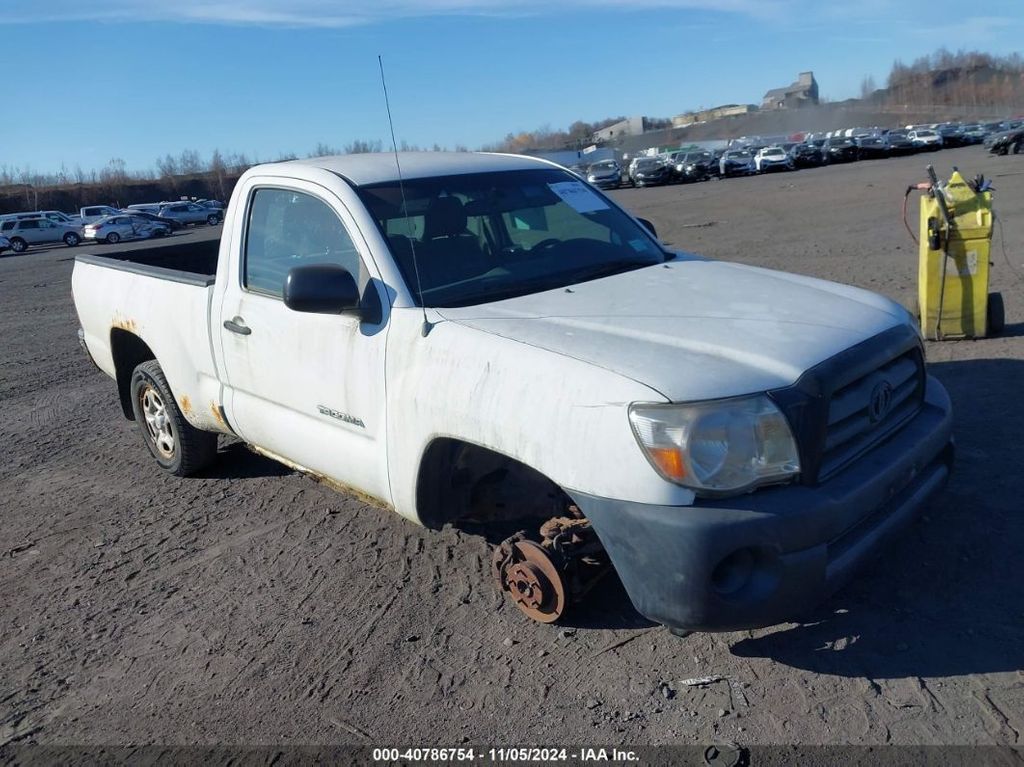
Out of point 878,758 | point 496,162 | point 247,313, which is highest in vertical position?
point 496,162

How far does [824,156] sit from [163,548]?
54.7 metres

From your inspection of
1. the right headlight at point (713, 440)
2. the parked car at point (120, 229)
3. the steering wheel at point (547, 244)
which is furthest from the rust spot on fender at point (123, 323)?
the parked car at point (120, 229)

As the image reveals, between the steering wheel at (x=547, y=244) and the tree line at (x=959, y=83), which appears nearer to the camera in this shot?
the steering wheel at (x=547, y=244)

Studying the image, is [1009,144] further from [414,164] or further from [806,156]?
[414,164]

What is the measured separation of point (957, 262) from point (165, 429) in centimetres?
596

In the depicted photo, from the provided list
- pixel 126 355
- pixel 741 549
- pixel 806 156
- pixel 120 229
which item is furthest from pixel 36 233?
pixel 741 549

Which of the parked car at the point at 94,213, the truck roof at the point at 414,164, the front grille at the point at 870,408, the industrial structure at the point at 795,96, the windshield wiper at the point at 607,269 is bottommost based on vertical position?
the front grille at the point at 870,408

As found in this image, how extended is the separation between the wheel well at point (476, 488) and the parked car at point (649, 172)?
48.6 meters

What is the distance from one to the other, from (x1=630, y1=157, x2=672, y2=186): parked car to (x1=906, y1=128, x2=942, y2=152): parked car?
677 inches

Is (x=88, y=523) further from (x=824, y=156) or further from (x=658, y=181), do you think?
(x=824, y=156)

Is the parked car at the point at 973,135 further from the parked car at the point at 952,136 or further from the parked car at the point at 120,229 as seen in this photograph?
the parked car at the point at 120,229

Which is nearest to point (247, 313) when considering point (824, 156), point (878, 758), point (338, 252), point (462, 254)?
point (338, 252)

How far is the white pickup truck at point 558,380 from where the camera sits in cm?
286

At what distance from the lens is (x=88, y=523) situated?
17.3 ft
